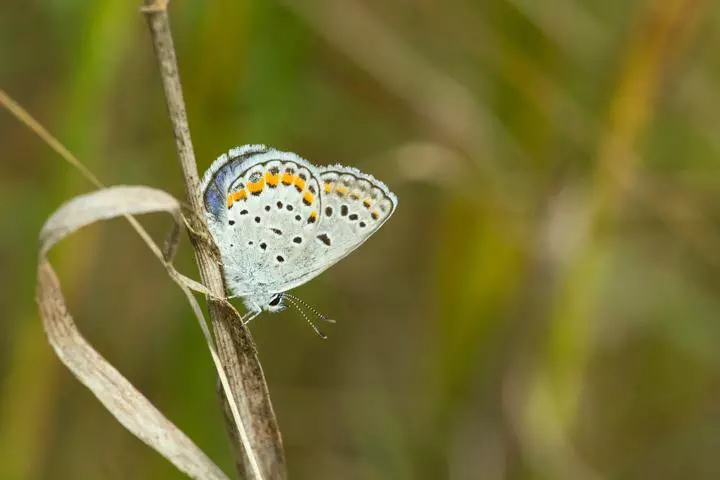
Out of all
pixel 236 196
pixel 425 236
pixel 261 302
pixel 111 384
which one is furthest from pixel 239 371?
pixel 425 236

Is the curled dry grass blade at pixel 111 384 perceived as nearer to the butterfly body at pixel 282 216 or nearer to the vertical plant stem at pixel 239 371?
the vertical plant stem at pixel 239 371

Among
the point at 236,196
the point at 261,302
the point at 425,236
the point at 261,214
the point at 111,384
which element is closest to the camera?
the point at 111,384

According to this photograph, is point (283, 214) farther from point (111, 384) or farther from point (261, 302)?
point (111, 384)

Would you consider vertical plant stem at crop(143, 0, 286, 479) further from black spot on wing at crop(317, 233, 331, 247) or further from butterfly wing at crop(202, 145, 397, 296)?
black spot on wing at crop(317, 233, 331, 247)

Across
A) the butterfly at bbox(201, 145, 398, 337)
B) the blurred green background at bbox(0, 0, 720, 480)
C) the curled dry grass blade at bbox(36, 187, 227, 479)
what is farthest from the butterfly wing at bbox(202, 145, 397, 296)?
the curled dry grass blade at bbox(36, 187, 227, 479)

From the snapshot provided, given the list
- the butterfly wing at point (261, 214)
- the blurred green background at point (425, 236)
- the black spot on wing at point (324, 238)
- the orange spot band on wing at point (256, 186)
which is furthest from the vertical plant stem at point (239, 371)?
the blurred green background at point (425, 236)

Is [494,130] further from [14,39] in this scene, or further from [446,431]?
[14,39]
